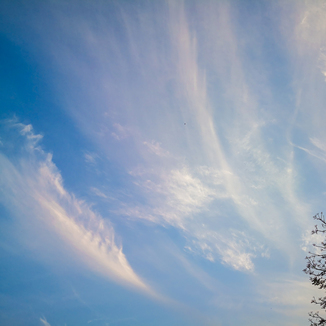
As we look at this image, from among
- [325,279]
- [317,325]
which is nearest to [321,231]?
[325,279]

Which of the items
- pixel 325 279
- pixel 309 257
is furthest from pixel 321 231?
pixel 325 279

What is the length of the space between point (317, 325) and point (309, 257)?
6.79 metres

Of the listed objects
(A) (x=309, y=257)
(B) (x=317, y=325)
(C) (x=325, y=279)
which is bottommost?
(B) (x=317, y=325)

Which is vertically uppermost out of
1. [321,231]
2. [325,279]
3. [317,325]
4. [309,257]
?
[321,231]

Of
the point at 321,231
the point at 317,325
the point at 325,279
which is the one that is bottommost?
the point at 317,325

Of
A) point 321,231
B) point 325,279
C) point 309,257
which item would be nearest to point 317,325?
point 325,279

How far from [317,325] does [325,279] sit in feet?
15.8

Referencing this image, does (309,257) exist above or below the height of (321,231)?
below

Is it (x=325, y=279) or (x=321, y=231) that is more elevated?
(x=321, y=231)

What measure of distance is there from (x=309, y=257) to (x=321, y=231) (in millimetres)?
2830

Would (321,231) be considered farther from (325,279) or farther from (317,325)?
(317,325)

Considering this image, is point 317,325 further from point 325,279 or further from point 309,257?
point 309,257

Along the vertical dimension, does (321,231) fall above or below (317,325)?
above

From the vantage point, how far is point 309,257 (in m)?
13.8
